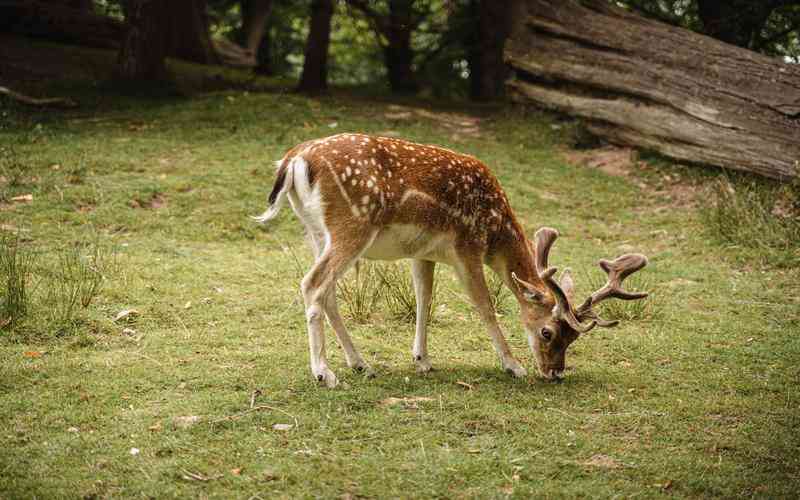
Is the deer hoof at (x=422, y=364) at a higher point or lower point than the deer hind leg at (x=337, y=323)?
lower

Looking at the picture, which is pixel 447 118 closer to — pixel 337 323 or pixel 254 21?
pixel 254 21

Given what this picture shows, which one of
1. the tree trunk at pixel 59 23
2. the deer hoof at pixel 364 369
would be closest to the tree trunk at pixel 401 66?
the tree trunk at pixel 59 23

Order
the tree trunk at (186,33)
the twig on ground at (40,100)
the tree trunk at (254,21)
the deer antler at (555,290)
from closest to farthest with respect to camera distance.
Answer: the deer antler at (555,290) < the twig on ground at (40,100) < the tree trunk at (186,33) < the tree trunk at (254,21)

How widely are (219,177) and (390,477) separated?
6846mm

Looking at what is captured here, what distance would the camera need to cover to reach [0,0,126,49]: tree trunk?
15.1 meters

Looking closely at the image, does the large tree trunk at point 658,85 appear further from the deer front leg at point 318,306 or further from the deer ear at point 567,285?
the deer front leg at point 318,306

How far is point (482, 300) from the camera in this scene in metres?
5.96

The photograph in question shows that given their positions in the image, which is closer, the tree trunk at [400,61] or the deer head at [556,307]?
the deer head at [556,307]

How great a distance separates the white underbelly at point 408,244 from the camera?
5.61 metres

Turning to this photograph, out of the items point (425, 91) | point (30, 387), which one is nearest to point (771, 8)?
A: point (425, 91)

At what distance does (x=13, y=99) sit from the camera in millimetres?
12156

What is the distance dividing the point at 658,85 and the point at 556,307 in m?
7.59

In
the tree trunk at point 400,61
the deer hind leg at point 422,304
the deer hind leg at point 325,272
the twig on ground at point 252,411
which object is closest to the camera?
Answer: the twig on ground at point 252,411

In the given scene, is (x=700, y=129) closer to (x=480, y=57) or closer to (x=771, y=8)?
(x=771, y=8)
